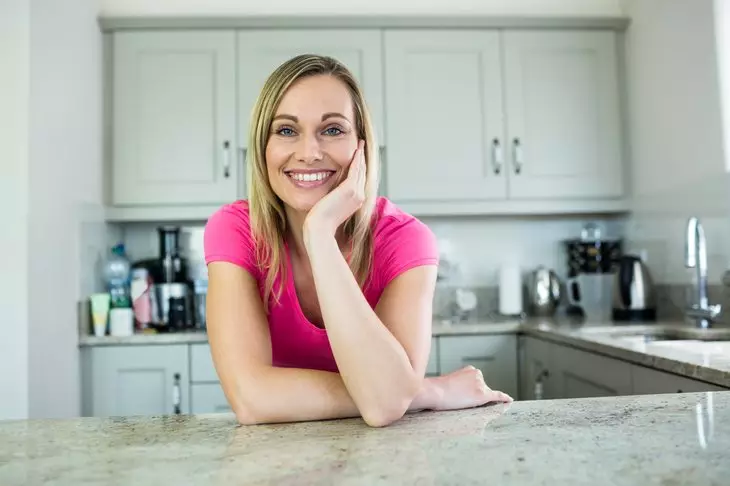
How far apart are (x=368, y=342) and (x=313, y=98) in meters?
0.48

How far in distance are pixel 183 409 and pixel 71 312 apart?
0.54 metres

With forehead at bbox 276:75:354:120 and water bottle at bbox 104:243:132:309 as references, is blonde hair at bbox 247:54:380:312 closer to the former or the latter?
forehead at bbox 276:75:354:120

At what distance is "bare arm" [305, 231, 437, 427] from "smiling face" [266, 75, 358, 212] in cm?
18

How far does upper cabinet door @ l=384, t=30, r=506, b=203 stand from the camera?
2.75 meters

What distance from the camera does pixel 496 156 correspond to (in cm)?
278

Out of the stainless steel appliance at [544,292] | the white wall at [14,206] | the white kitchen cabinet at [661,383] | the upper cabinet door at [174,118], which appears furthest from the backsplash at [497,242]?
the white wall at [14,206]

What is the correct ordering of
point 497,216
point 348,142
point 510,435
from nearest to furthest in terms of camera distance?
point 510,435
point 348,142
point 497,216

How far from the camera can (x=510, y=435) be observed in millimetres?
678

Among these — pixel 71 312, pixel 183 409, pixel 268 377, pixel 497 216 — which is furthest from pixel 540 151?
pixel 268 377

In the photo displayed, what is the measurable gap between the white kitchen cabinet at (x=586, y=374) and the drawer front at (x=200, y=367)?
123 cm

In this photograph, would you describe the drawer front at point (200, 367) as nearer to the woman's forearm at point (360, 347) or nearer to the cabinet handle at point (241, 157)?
the cabinet handle at point (241, 157)

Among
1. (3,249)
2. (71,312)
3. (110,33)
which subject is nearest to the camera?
(3,249)

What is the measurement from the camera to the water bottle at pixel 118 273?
2.62 metres

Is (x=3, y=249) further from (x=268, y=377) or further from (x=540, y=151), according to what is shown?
(x=540, y=151)
